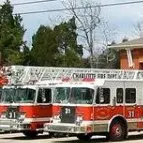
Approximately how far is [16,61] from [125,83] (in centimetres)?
3426

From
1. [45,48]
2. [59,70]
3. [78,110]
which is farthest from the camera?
[45,48]

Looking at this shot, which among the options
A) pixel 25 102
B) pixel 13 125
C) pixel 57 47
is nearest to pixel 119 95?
pixel 25 102

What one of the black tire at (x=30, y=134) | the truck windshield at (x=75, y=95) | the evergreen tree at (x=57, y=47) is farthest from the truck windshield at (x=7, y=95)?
the evergreen tree at (x=57, y=47)

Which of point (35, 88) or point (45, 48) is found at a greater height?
point (45, 48)

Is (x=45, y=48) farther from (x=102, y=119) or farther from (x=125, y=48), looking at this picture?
(x=102, y=119)

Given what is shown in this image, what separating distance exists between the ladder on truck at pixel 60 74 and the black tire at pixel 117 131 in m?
1.65

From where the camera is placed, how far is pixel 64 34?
71812 mm

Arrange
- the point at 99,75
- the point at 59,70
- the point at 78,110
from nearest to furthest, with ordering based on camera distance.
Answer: the point at 78,110 → the point at 99,75 → the point at 59,70

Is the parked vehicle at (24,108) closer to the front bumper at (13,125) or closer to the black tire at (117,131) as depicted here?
the front bumper at (13,125)

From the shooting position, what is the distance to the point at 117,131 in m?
20.8

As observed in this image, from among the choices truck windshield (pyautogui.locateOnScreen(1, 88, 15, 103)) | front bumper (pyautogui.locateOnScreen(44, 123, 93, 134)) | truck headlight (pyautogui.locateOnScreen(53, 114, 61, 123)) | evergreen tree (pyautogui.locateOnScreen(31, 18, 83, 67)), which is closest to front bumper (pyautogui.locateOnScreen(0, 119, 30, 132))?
truck windshield (pyautogui.locateOnScreen(1, 88, 15, 103))

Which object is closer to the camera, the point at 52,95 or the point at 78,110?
the point at 78,110

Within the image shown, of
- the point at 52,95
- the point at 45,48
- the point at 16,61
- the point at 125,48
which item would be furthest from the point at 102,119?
the point at 45,48

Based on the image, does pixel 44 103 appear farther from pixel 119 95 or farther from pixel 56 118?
pixel 119 95
